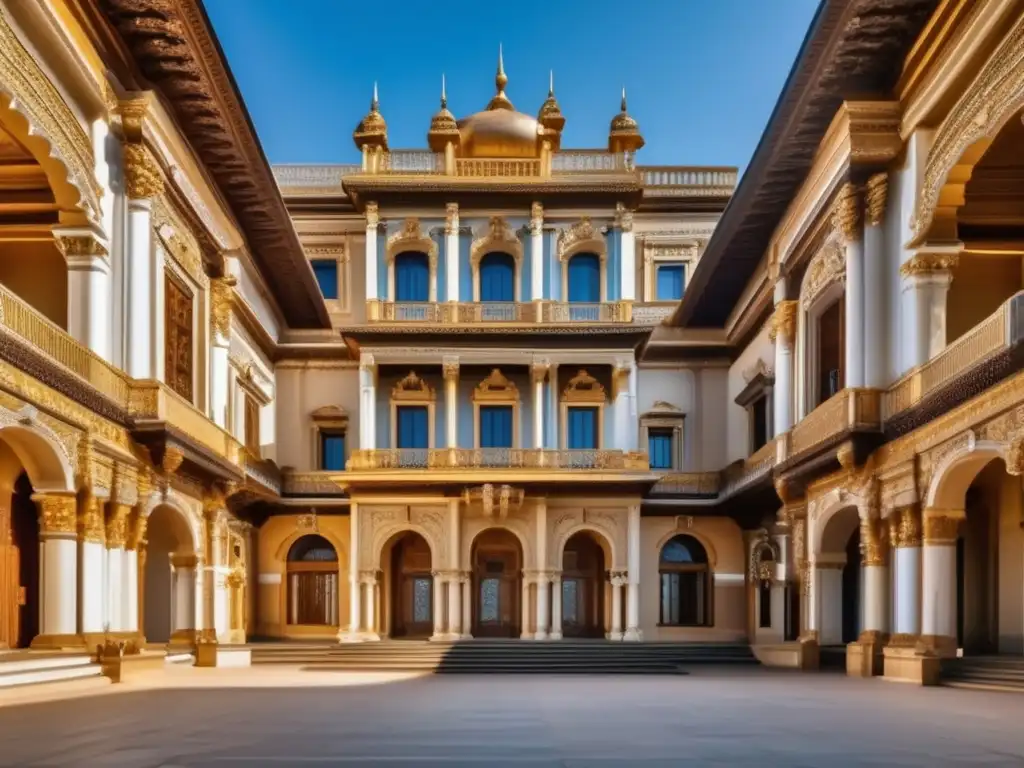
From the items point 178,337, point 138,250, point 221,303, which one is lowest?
point 178,337

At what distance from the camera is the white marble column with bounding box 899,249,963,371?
53.8 ft

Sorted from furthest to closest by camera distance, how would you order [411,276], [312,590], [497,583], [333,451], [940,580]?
[333,451] → [411,276] → [497,583] → [312,590] → [940,580]

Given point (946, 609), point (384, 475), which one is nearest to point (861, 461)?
point (946, 609)

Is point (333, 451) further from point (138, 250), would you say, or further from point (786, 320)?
point (138, 250)

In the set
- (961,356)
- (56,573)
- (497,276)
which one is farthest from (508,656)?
(961,356)

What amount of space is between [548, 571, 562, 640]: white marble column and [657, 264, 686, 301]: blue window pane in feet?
30.1

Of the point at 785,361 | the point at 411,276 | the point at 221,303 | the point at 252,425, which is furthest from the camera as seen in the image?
the point at 411,276

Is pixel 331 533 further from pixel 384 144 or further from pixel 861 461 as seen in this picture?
pixel 861 461

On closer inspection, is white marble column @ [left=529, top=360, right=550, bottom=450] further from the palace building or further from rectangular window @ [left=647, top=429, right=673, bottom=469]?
rectangular window @ [left=647, top=429, right=673, bottom=469]

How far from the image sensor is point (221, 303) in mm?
22609

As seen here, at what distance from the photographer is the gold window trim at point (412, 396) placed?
29453 millimetres

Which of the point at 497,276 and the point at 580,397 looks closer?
the point at 580,397

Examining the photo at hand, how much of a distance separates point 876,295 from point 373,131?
17.1 meters

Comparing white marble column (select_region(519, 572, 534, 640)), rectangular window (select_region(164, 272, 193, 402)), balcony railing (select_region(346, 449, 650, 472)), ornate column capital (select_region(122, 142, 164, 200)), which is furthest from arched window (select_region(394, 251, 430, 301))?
ornate column capital (select_region(122, 142, 164, 200))
